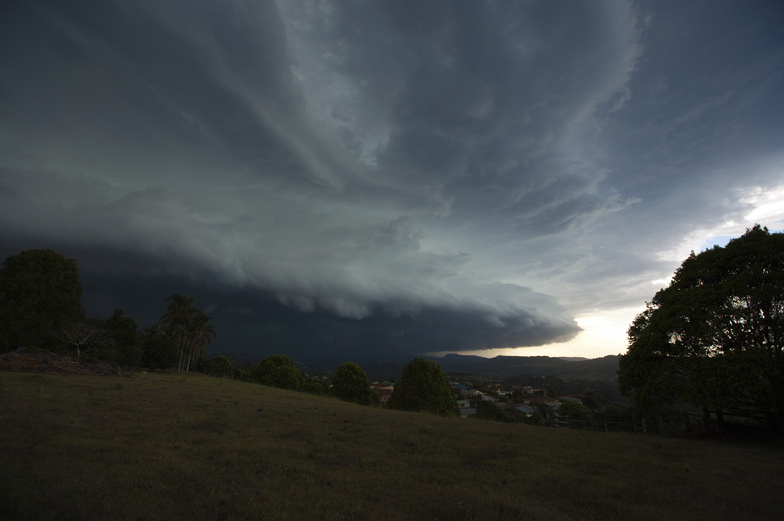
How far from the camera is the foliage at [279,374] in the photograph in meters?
63.9

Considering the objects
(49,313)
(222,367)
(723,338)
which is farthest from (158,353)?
(723,338)

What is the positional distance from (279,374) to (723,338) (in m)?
61.3

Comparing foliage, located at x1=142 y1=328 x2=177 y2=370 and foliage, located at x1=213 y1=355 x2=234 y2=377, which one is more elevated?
foliage, located at x1=142 y1=328 x2=177 y2=370

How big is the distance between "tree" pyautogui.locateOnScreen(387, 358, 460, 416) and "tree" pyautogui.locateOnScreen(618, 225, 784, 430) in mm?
30947

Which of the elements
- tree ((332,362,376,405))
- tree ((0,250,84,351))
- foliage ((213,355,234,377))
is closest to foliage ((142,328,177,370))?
tree ((0,250,84,351))

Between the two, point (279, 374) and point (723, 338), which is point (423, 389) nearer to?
point (279, 374)

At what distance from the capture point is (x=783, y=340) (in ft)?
51.4

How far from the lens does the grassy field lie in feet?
20.1

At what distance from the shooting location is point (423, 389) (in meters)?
48.7

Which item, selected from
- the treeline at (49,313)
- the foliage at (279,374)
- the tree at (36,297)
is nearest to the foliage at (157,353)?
the treeline at (49,313)

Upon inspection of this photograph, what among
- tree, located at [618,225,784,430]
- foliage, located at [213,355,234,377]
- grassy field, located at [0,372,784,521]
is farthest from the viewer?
foliage, located at [213,355,234,377]

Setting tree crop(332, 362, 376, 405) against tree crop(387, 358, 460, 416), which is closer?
tree crop(387, 358, 460, 416)

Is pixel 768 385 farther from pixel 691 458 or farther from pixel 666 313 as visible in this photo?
pixel 691 458

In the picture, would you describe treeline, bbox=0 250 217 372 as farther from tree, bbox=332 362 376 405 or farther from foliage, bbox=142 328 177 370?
tree, bbox=332 362 376 405
